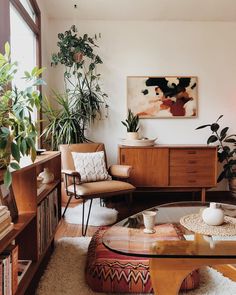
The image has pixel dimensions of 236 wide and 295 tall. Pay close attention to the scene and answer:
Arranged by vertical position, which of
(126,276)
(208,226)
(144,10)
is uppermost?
(144,10)

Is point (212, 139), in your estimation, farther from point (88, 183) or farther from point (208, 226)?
point (208, 226)

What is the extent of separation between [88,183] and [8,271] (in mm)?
1764

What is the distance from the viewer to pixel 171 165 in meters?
3.62

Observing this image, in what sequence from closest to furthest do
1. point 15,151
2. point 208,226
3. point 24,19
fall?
point 15,151 < point 208,226 < point 24,19

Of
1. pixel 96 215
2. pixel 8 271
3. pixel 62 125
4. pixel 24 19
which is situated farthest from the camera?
pixel 62 125

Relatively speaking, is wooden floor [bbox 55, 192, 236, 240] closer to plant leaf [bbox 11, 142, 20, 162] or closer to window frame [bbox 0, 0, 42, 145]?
window frame [bbox 0, 0, 42, 145]

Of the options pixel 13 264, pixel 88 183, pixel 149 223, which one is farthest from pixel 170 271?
pixel 88 183

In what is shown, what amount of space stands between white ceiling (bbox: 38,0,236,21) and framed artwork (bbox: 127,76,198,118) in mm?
832

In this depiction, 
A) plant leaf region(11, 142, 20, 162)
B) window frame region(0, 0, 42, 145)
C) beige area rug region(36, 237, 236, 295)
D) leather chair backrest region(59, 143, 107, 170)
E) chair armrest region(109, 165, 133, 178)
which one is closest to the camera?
plant leaf region(11, 142, 20, 162)

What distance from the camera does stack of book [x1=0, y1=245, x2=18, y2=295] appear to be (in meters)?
1.27

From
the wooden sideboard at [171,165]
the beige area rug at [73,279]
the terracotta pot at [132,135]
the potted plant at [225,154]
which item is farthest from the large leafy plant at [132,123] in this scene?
the beige area rug at [73,279]

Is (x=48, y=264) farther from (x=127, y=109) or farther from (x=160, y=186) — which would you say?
(x=127, y=109)

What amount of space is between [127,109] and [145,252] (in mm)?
2889

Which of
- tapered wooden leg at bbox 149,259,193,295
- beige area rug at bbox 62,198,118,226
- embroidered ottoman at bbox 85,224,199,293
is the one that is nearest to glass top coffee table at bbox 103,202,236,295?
tapered wooden leg at bbox 149,259,193,295
